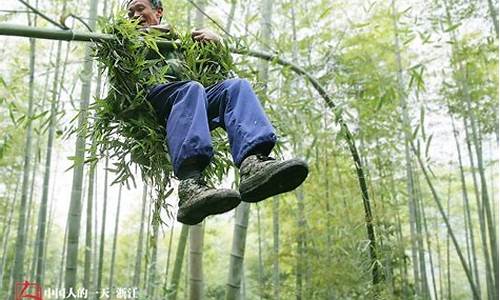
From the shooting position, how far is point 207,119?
1.87 meters

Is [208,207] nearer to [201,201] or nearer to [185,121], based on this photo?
[201,201]

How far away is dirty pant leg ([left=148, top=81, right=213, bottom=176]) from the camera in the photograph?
1.76m

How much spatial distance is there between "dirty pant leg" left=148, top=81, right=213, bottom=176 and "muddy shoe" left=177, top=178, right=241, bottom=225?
90 mm

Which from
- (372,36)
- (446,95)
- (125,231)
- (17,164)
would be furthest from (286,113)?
(125,231)

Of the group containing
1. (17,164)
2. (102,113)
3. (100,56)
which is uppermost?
(17,164)

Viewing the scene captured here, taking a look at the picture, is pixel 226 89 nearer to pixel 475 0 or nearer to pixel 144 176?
pixel 144 176

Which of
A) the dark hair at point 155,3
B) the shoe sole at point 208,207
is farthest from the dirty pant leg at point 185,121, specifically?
the dark hair at point 155,3

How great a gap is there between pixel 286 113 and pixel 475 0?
163 inches

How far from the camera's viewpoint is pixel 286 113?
3.26m

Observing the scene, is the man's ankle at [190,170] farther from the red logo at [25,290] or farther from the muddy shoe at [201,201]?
the red logo at [25,290]

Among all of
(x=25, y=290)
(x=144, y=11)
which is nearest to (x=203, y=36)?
(x=144, y=11)

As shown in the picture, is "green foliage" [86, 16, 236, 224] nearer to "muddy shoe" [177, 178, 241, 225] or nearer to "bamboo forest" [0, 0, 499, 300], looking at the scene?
"bamboo forest" [0, 0, 499, 300]

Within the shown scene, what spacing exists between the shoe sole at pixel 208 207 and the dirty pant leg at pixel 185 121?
6.6 inches

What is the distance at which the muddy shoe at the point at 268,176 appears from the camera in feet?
5.19
